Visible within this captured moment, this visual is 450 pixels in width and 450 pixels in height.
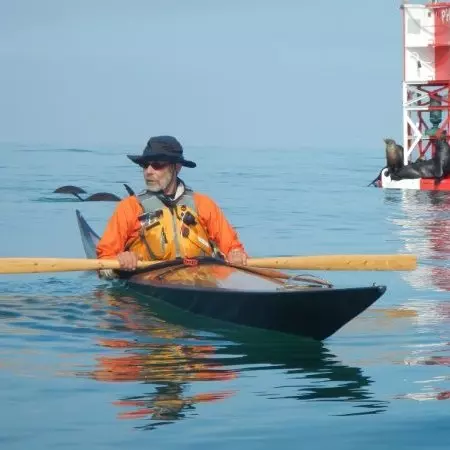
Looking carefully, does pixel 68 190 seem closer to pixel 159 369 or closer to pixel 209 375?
pixel 159 369

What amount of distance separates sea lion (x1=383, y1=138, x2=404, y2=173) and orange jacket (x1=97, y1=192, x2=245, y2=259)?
28.0 meters

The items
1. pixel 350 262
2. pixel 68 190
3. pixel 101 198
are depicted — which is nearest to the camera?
pixel 350 262

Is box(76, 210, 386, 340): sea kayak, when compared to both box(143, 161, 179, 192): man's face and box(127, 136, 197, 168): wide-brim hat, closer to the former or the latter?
box(143, 161, 179, 192): man's face

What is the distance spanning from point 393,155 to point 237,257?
94.8ft

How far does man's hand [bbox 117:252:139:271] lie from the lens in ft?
38.7

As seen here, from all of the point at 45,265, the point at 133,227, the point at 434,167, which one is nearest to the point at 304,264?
the point at 133,227

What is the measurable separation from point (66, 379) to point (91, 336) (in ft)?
6.27

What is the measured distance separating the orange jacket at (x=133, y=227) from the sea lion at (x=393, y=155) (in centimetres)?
2802

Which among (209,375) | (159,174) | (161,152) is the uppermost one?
(161,152)

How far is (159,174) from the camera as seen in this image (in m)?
12.3

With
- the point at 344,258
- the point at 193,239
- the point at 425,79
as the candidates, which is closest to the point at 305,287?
the point at 344,258

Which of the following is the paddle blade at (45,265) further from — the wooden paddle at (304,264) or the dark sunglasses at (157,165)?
the dark sunglasses at (157,165)

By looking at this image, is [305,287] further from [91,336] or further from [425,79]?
[425,79]

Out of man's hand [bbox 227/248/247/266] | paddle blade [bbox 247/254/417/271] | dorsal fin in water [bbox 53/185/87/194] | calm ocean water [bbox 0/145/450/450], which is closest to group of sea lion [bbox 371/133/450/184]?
dorsal fin in water [bbox 53/185/87/194]
